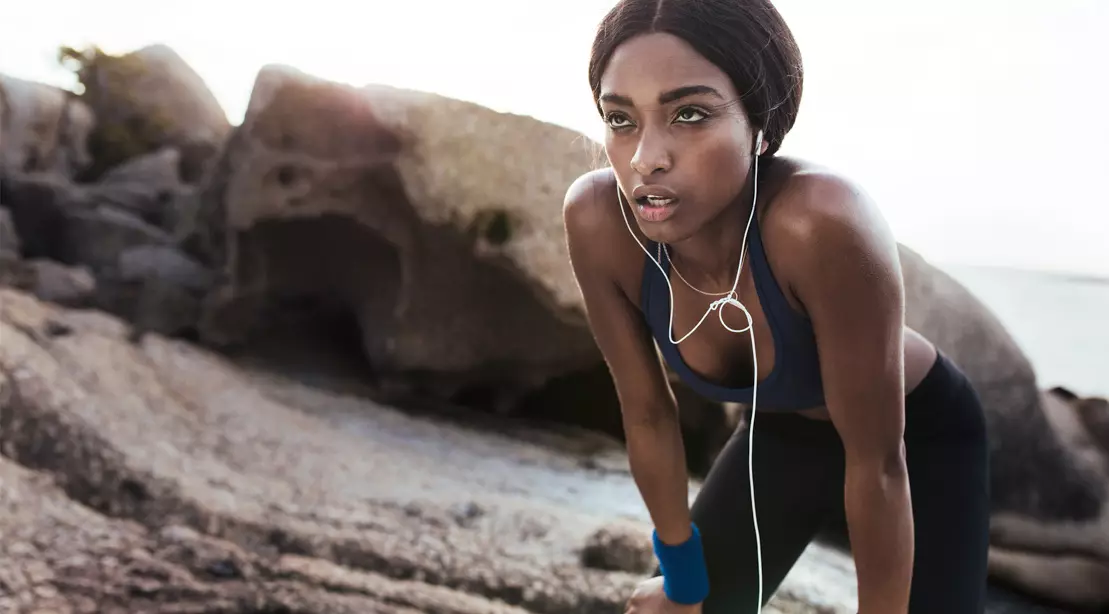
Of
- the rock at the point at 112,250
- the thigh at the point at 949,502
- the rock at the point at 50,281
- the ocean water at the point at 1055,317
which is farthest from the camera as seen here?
the rock at the point at 112,250

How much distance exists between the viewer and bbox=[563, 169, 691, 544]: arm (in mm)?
793

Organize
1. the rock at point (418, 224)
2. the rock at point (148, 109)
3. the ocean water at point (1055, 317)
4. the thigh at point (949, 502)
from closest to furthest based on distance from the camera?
1. the thigh at point (949, 502)
2. the ocean water at point (1055, 317)
3. the rock at point (418, 224)
4. the rock at point (148, 109)

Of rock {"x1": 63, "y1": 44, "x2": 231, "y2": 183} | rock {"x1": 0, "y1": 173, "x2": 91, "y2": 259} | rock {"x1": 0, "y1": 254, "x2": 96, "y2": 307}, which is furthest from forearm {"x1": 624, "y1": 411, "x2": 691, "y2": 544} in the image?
rock {"x1": 63, "y1": 44, "x2": 231, "y2": 183}

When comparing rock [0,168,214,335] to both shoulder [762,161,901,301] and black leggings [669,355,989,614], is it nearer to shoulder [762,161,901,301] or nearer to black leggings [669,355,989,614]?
black leggings [669,355,989,614]

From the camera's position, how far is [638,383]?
0.81 m

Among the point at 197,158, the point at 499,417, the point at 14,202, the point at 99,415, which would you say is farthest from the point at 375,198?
the point at 197,158

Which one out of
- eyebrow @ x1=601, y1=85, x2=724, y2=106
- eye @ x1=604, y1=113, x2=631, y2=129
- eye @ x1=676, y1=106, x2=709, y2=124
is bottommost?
eye @ x1=604, y1=113, x2=631, y2=129

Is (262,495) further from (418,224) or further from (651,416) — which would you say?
(651,416)

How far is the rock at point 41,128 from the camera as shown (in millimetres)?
2807

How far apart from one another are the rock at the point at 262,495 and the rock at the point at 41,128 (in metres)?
1.28

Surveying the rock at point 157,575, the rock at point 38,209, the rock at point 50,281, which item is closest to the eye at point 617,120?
the rock at point 157,575

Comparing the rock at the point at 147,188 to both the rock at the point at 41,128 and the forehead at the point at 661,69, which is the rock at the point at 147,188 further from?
the forehead at the point at 661,69

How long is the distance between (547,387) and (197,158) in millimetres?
2258

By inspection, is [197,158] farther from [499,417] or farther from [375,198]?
[499,417]
